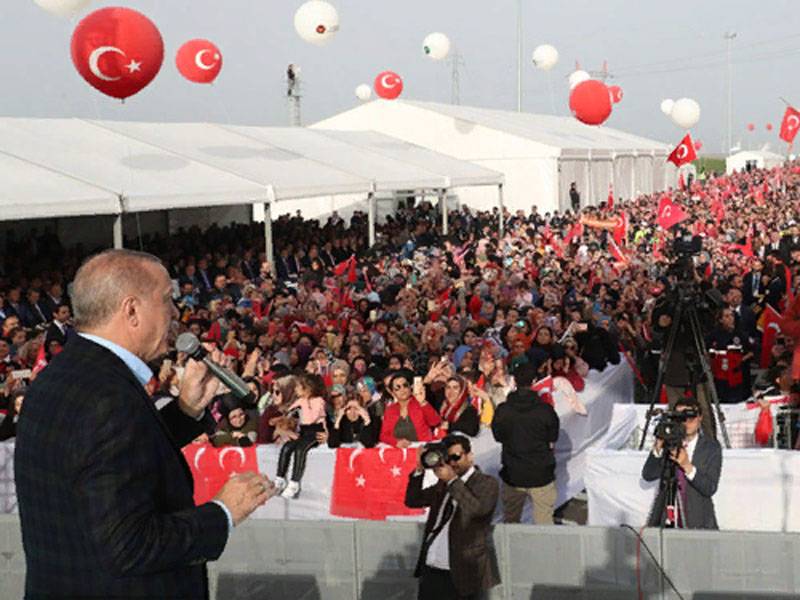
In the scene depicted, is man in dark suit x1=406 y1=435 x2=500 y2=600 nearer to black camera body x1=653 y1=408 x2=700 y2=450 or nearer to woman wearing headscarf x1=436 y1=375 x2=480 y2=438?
black camera body x1=653 y1=408 x2=700 y2=450

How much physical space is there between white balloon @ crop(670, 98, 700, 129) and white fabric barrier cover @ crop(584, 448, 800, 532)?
25.6 meters

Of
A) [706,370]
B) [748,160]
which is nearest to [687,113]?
[706,370]

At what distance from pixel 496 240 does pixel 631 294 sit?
11961 millimetres

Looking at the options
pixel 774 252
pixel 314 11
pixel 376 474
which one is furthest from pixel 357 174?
pixel 376 474

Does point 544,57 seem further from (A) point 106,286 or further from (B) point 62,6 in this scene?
(A) point 106,286

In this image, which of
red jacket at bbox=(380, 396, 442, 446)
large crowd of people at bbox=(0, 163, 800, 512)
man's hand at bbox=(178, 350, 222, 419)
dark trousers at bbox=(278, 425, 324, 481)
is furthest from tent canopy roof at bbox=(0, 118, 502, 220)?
man's hand at bbox=(178, 350, 222, 419)

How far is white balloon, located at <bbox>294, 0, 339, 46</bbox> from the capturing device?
74.4 ft

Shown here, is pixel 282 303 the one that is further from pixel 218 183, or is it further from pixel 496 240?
pixel 496 240

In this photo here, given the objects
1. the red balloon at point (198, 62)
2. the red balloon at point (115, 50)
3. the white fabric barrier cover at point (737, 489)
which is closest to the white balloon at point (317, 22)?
the red balloon at point (198, 62)

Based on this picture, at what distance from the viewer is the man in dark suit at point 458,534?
20.4 ft

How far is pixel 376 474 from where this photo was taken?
859cm

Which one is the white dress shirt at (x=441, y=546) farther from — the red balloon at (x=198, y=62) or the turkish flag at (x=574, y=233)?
the turkish flag at (x=574, y=233)

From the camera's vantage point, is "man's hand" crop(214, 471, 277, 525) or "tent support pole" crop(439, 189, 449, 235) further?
"tent support pole" crop(439, 189, 449, 235)

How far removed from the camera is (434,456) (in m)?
6.21
